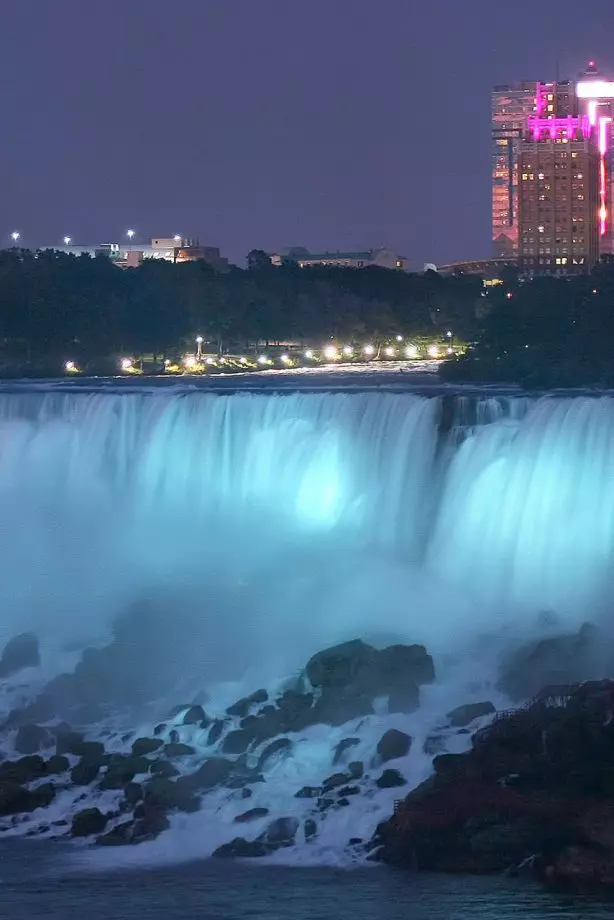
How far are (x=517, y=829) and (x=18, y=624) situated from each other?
13756mm

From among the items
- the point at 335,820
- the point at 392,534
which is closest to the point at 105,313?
the point at 392,534

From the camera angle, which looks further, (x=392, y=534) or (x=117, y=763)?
(x=392, y=534)

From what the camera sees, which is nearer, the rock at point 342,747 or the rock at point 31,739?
the rock at point 342,747

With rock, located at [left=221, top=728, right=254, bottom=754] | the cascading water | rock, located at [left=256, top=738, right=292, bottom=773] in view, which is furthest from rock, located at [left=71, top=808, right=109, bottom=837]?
rock, located at [left=221, top=728, right=254, bottom=754]

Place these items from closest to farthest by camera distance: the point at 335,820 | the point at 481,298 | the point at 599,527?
1. the point at 335,820
2. the point at 599,527
3. the point at 481,298

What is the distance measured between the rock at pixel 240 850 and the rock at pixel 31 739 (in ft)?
16.0

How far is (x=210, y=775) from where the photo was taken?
24094mm

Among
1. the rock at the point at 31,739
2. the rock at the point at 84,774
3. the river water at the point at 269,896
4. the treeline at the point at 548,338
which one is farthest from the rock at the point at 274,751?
the treeline at the point at 548,338

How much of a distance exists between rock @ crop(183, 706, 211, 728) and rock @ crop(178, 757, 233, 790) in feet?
5.38

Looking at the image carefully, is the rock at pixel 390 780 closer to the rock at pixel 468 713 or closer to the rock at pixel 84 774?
the rock at pixel 468 713

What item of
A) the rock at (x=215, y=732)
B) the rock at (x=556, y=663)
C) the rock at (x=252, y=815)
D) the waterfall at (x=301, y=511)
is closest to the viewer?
the rock at (x=252, y=815)

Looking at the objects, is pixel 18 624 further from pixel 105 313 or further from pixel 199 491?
pixel 105 313

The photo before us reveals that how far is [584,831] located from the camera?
814 inches

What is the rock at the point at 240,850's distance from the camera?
22.0 metres
